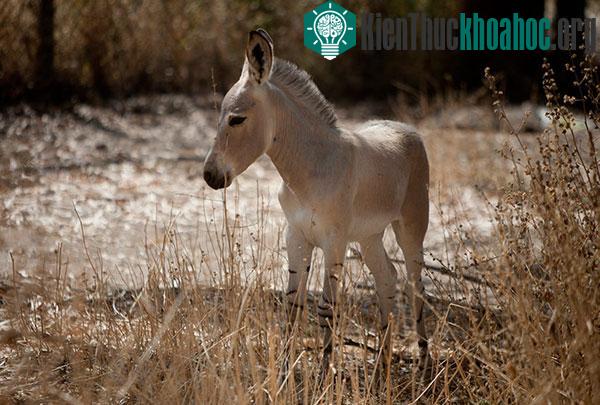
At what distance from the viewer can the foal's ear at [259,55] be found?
4.39 meters

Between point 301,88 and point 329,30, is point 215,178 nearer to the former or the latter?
point 301,88

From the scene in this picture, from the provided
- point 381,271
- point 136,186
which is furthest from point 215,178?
point 136,186

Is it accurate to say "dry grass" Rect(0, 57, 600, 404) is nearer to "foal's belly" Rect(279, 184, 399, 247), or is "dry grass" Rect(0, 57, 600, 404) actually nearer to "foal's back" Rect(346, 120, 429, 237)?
"foal's belly" Rect(279, 184, 399, 247)

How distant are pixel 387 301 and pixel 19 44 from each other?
28.2 feet

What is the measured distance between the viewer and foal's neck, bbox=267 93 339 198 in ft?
15.6

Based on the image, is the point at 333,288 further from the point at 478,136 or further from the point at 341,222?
the point at 478,136

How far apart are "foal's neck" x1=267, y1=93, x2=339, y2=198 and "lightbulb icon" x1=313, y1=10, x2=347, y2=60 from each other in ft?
17.3

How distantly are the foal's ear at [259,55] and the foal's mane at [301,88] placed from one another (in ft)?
0.92

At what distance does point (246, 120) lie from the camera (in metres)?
4.48

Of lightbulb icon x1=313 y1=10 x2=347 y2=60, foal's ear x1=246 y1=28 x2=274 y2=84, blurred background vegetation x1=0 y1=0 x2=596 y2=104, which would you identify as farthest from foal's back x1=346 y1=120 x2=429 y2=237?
blurred background vegetation x1=0 y1=0 x2=596 y2=104

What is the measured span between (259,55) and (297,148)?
0.62 metres

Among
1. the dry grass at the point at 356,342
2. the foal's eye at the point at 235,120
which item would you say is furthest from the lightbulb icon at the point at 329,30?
the dry grass at the point at 356,342

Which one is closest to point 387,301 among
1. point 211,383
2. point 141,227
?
point 211,383

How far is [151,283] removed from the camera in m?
4.84
